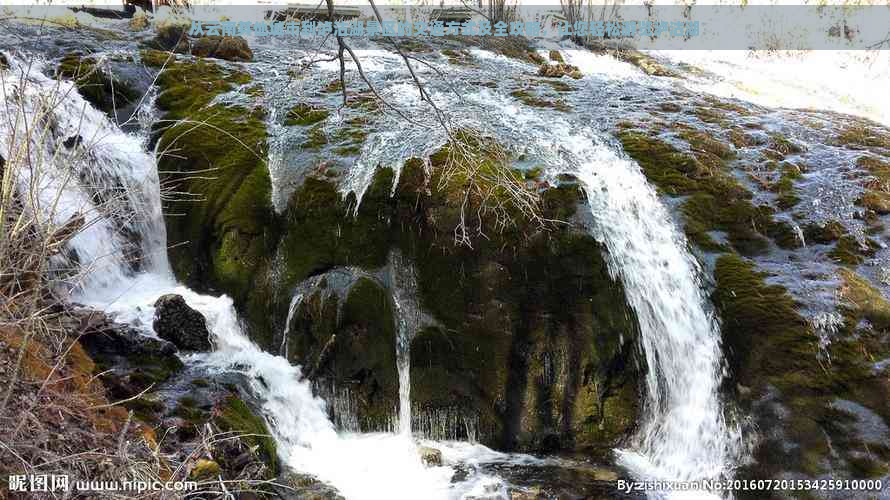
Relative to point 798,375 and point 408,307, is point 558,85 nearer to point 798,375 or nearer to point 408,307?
point 408,307

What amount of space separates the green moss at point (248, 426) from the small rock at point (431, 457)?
1.22 meters

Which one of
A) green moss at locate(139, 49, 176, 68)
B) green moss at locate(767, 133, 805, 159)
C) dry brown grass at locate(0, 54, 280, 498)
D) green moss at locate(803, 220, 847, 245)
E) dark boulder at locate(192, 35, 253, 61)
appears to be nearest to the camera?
dry brown grass at locate(0, 54, 280, 498)

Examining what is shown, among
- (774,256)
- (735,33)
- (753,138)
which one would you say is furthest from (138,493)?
(735,33)

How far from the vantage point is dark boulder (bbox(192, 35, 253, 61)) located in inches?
409

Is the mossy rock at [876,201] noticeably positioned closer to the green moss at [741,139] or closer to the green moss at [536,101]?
the green moss at [741,139]

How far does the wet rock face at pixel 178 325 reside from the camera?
5.54 metres

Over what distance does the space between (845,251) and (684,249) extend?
1475mm

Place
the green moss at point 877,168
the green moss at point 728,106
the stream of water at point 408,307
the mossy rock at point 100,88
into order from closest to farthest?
the stream of water at point 408,307
the green moss at point 877,168
the mossy rock at point 100,88
the green moss at point 728,106

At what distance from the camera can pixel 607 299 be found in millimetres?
5496

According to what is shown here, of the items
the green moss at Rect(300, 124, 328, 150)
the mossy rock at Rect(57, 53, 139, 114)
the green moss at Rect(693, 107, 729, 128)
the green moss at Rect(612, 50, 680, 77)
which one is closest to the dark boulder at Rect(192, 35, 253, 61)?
the mossy rock at Rect(57, 53, 139, 114)

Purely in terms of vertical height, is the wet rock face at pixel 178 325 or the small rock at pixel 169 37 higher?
the small rock at pixel 169 37

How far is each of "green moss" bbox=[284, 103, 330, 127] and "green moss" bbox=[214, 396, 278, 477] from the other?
3802mm

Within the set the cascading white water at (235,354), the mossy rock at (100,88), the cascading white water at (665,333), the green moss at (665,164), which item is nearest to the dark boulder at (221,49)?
the mossy rock at (100,88)

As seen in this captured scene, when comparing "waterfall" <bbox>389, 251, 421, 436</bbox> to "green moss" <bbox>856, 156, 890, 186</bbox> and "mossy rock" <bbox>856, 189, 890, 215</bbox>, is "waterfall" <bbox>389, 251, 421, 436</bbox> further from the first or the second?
"green moss" <bbox>856, 156, 890, 186</bbox>
